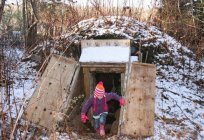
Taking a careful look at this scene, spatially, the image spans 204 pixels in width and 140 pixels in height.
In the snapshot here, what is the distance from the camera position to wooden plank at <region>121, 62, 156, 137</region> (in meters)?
6.04

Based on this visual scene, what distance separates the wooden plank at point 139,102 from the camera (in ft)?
19.8

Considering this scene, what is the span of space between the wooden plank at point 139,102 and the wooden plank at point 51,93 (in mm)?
1106

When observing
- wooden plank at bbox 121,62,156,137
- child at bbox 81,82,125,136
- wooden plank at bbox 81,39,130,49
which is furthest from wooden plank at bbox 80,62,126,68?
child at bbox 81,82,125,136

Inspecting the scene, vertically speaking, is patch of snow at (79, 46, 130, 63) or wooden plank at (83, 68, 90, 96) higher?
patch of snow at (79, 46, 130, 63)

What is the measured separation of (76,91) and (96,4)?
5.33 m

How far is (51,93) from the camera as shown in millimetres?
6375

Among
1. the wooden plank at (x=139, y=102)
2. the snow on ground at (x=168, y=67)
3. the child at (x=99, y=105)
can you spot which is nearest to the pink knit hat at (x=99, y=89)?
the child at (x=99, y=105)

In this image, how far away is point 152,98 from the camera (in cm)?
628

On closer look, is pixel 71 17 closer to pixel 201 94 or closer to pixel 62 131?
pixel 201 94

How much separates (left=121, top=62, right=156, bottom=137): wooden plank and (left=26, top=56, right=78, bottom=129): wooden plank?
1.11 m

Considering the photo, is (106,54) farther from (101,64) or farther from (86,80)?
(86,80)

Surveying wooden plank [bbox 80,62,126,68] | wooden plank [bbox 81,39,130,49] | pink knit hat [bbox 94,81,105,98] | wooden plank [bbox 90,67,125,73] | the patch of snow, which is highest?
wooden plank [bbox 81,39,130,49]

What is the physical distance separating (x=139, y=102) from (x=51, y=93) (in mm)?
1580

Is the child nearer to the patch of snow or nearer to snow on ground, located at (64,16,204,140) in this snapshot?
the patch of snow
